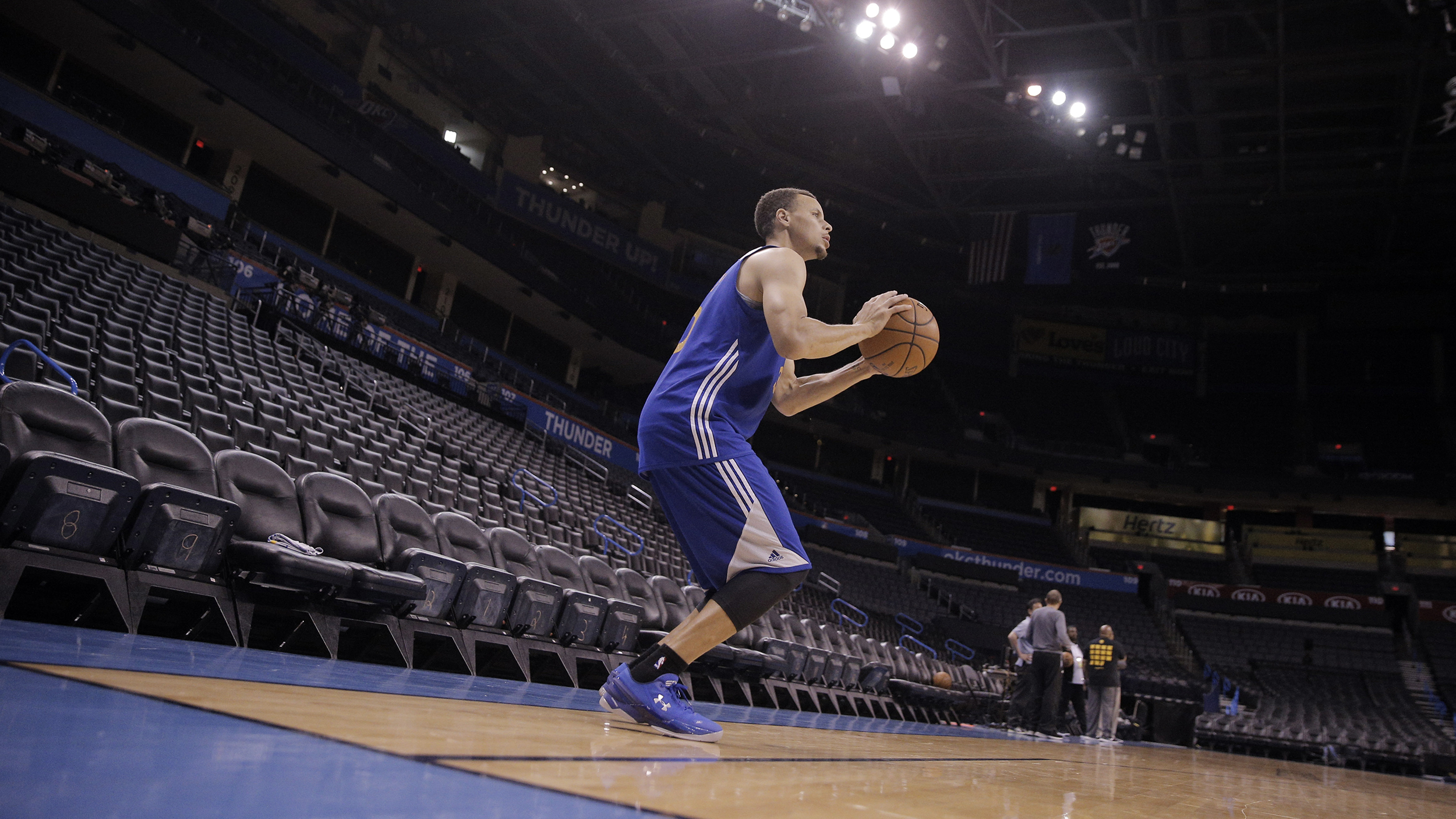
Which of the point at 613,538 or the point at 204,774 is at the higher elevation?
the point at 613,538

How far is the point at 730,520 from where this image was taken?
7.84ft

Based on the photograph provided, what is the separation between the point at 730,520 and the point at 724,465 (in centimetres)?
15

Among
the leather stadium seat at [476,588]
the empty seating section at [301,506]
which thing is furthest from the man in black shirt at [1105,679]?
the leather stadium seat at [476,588]

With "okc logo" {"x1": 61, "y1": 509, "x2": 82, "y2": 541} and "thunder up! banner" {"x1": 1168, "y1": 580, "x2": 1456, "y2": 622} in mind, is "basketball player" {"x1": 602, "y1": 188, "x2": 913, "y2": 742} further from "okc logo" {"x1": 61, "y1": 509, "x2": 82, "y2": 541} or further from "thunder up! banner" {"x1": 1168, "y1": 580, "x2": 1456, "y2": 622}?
"thunder up! banner" {"x1": 1168, "y1": 580, "x2": 1456, "y2": 622}

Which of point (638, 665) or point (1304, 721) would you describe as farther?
point (1304, 721)

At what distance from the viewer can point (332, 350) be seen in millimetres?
14664

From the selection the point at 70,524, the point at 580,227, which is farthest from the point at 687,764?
the point at 580,227

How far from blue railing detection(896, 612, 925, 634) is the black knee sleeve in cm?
1828

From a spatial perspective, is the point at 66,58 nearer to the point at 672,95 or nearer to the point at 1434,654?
the point at 672,95

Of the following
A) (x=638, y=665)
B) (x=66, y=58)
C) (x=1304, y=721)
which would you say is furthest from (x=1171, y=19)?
(x=66, y=58)

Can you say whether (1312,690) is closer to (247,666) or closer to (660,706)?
(660,706)

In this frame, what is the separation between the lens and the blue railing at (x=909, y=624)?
65.5 feet

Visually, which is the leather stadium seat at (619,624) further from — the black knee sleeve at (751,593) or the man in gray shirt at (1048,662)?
the man in gray shirt at (1048,662)

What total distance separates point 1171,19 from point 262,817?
1743 centimetres
